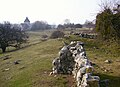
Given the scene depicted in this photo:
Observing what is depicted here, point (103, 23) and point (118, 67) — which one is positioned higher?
point (103, 23)

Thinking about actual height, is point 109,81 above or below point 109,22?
below

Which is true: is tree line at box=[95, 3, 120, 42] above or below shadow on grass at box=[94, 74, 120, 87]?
above

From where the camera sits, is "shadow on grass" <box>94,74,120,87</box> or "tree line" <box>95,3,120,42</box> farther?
"tree line" <box>95,3,120,42</box>

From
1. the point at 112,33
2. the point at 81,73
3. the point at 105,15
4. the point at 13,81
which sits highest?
the point at 105,15

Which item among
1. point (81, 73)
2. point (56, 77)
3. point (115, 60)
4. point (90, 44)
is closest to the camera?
point (81, 73)

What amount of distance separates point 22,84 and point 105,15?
457 inches

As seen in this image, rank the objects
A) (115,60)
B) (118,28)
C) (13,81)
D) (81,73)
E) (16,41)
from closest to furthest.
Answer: (81,73) → (13,81) → (118,28) → (115,60) → (16,41)

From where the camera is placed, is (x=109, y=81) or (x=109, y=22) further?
(x=109, y=22)

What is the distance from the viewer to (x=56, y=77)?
78.5 ft

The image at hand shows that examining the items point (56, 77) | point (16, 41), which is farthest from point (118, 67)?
point (16, 41)

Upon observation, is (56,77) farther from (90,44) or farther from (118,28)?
(90,44)

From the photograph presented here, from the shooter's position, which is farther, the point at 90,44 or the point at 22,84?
the point at 90,44

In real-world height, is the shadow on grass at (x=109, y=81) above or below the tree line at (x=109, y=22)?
below

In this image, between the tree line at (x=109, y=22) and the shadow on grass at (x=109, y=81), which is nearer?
the shadow on grass at (x=109, y=81)
